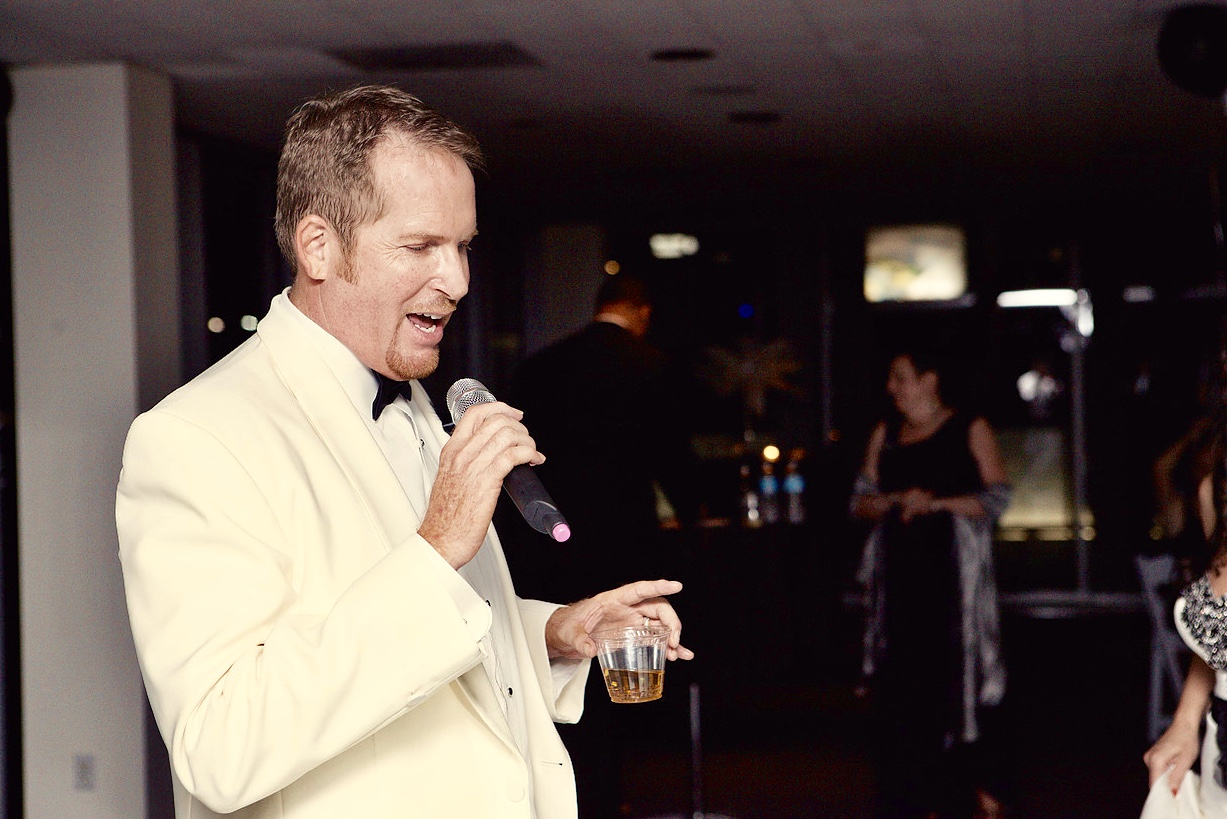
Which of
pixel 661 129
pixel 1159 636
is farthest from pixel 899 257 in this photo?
pixel 1159 636

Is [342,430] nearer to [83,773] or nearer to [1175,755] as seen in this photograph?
[1175,755]

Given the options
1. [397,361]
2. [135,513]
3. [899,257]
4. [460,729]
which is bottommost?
[460,729]

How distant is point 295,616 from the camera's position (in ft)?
4.11

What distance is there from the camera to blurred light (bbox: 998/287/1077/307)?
405 inches

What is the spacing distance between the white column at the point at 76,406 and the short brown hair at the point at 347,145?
3585 mm

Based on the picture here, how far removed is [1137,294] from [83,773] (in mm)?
8600

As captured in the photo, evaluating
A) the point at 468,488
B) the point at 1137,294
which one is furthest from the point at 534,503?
the point at 1137,294

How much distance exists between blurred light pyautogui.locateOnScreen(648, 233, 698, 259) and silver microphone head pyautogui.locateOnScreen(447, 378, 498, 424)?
9.13 m

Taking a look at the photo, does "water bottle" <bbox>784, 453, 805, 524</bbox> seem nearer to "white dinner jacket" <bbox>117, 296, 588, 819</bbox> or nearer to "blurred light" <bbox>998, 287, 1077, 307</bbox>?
"blurred light" <bbox>998, 287, 1077, 307</bbox>

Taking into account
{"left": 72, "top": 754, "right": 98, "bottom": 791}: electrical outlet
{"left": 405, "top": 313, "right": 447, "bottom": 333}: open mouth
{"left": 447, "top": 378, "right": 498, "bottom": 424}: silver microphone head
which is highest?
{"left": 405, "top": 313, "right": 447, "bottom": 333}: open mouth

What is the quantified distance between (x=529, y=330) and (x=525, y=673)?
9141 mm

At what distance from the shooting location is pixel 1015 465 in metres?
10.3

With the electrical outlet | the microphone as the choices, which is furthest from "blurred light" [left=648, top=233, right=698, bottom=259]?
the microphone

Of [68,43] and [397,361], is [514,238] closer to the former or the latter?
[68,43]
